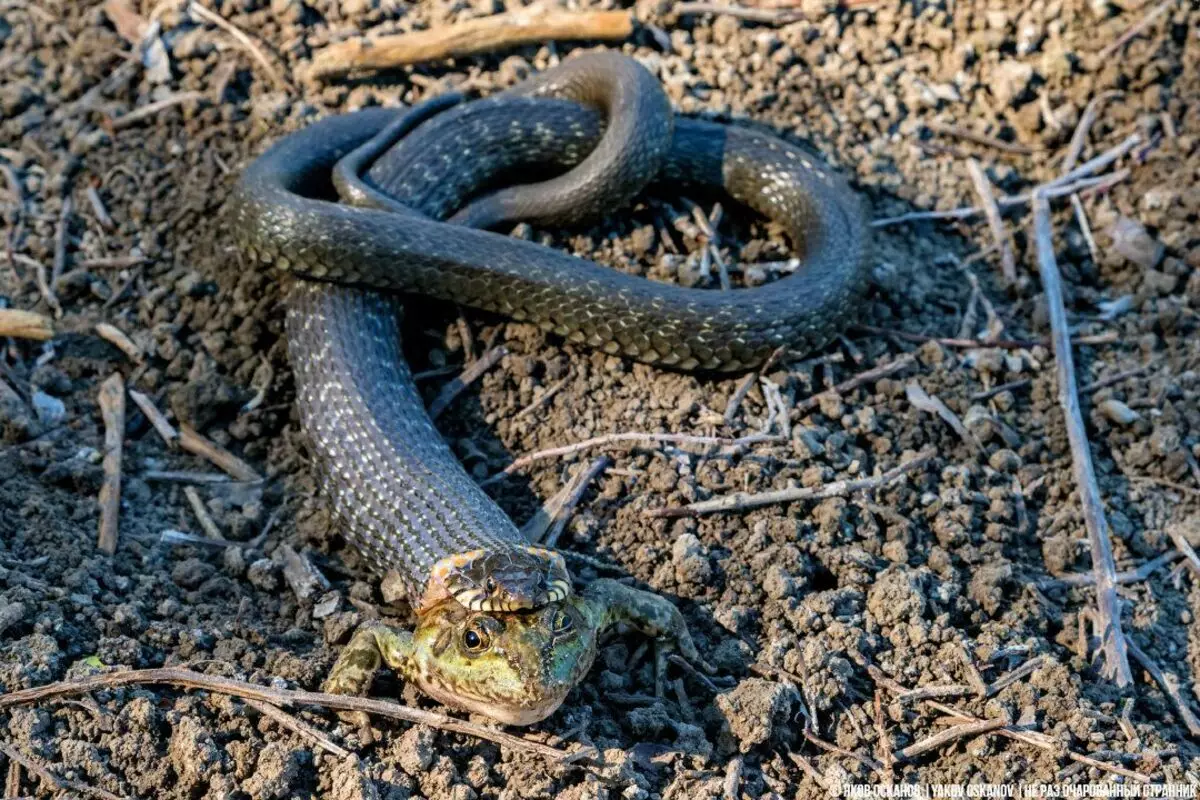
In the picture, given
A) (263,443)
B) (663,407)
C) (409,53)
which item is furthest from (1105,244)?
(263,443)

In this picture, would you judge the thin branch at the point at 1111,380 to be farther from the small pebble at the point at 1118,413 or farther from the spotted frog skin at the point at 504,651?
the spotted frog skin at the point at 504,651

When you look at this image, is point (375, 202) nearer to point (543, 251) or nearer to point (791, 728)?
point (543, 251)

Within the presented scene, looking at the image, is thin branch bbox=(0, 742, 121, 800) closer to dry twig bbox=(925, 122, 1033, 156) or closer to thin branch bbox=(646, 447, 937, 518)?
thin branch bbox=(646, 447, 937, 518)

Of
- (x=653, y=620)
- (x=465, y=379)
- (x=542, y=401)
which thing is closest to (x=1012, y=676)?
(x=653, y=620)

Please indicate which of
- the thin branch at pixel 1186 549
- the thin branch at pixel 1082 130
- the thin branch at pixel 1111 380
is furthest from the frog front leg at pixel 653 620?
the thin branch at pixel 1082 130

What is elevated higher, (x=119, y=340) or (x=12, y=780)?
(x=119, y=340)

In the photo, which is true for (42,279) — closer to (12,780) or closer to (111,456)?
(111,456)

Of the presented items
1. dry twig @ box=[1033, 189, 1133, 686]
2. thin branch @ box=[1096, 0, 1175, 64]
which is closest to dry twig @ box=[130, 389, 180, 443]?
dry twig @ box=[1033, 189, 1133, 686]
